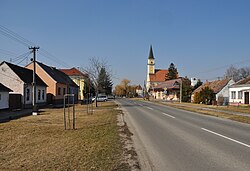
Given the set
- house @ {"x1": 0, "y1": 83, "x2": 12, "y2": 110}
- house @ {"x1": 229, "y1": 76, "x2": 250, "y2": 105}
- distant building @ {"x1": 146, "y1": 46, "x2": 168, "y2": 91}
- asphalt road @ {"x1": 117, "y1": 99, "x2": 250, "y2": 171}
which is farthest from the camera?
distant building @ {"x1": 146, "y1": 46, "x2": 168, "y2": 91}

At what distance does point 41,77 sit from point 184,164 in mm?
44020

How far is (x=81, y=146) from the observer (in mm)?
9312

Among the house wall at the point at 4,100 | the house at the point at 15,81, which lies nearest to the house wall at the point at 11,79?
the house at the point at 15,81

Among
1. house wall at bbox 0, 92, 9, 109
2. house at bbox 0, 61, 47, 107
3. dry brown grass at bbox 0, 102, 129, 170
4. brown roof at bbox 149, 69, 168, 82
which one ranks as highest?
brown roof at bbox 149, 69, 168, 82

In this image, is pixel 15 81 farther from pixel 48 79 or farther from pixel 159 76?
pixel 159 76

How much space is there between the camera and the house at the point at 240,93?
45250 millimetres

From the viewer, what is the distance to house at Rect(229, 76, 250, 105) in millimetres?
45250

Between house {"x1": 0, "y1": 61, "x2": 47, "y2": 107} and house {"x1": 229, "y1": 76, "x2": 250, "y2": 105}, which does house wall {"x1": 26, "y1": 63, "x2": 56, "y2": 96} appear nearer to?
house {"x1": 0, "y1": 61, "x2": 47, "y2": 107}

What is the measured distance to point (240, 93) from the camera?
47500 millimetres

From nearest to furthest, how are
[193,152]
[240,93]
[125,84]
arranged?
1. [193,152]
2. [240,93]
3. [125,84]

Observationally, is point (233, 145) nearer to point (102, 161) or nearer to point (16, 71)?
point (102, 161)

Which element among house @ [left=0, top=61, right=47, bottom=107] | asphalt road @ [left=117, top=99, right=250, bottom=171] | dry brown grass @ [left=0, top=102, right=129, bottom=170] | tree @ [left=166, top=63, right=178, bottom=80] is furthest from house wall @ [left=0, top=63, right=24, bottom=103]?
tree @ [left=166, top=63, right=178, bottom=80]

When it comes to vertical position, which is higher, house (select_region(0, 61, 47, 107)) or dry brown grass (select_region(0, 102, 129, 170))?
house (select_region(0, 61, 47, 107))

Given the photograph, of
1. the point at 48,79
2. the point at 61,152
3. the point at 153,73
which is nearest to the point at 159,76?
the point at 153,73
